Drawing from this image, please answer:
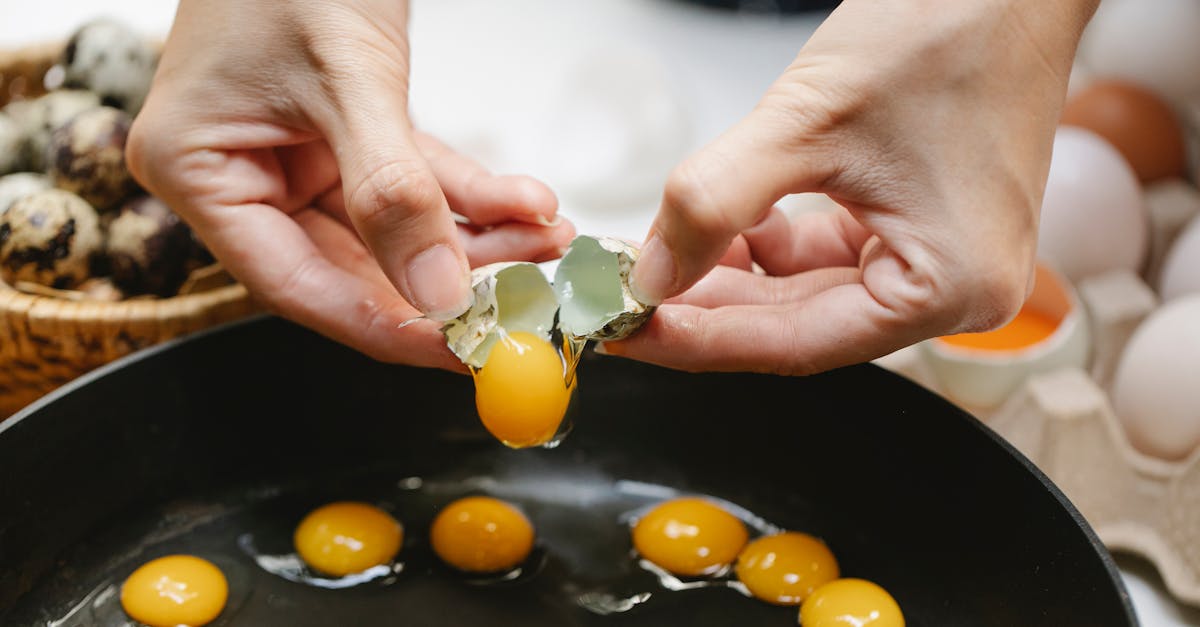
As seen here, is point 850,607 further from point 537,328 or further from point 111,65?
point 111,65

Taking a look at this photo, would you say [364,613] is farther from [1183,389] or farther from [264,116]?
[1183,389]

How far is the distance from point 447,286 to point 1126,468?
3.04 feet

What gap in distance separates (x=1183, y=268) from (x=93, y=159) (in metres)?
1.56

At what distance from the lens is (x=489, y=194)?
1127 mm

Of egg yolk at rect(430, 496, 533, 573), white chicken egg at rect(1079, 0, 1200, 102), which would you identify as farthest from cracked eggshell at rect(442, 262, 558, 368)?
white chicken egg at rect(1079, 0, 1200, 102)

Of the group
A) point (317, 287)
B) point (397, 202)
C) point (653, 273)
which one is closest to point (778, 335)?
point (653, 273)

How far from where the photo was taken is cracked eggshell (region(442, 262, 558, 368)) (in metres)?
0.96

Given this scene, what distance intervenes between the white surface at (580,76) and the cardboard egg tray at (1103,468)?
0.68 meters

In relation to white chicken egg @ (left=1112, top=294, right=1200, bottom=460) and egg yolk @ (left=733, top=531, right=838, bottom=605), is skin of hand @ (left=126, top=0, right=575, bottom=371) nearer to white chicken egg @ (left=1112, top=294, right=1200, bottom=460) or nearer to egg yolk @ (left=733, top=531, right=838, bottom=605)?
egg yolk @ (left=733, top=531, right=838, bottom=605)

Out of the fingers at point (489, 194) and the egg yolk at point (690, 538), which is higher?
the fingers at point (489, 194)

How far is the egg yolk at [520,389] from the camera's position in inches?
37.3

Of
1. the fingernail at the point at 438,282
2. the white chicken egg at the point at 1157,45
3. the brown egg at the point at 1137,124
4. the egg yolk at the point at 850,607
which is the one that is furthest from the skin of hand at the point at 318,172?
the white chicken egg at the point at 1157,45

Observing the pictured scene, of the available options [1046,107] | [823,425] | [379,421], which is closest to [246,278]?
[379,421]

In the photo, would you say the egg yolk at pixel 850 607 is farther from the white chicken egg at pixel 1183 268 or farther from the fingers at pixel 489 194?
the white chicken egg at pixel 1183 268
